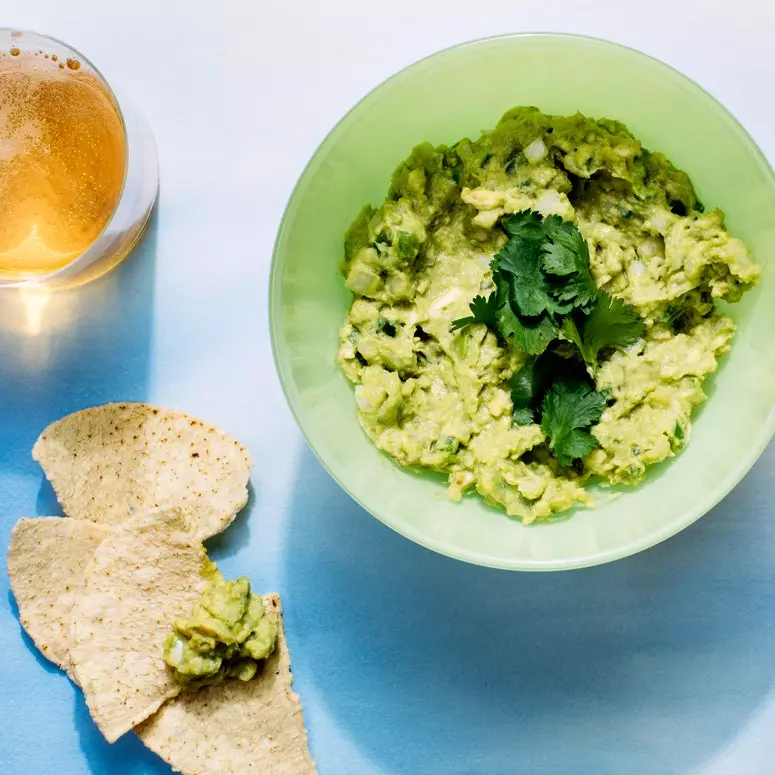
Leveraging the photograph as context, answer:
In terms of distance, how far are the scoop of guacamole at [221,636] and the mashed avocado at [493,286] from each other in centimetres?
53

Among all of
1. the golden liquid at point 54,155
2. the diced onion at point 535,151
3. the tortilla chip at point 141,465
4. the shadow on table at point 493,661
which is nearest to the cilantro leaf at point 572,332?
the diced onion at point 535,151

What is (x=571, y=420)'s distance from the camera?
1.94 meters

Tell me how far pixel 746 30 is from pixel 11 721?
244 cm

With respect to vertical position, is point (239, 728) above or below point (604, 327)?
below

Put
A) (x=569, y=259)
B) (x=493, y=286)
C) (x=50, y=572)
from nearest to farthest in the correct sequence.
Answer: (x=569, y=259)
(x=493, y=286)
(x=50, y=572)

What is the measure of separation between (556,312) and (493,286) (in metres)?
0.15

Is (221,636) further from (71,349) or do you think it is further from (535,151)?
(535,151)

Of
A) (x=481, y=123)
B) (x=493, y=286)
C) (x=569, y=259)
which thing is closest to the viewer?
(x=569, y=259)

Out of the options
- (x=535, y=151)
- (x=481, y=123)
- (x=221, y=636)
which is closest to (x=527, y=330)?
(x=535, y=151)

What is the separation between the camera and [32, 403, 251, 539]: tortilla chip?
2.30 metres

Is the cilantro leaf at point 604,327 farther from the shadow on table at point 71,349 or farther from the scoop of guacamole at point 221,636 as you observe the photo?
the shadow on table at point 71,349

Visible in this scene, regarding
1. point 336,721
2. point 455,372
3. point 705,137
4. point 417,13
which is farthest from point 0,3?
point 336,721

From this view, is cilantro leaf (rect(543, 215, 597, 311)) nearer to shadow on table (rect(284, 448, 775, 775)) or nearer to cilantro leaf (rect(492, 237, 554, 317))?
cilantro leaf (rect(492, 237, 554, 317))

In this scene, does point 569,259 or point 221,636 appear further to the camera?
point 221,636
